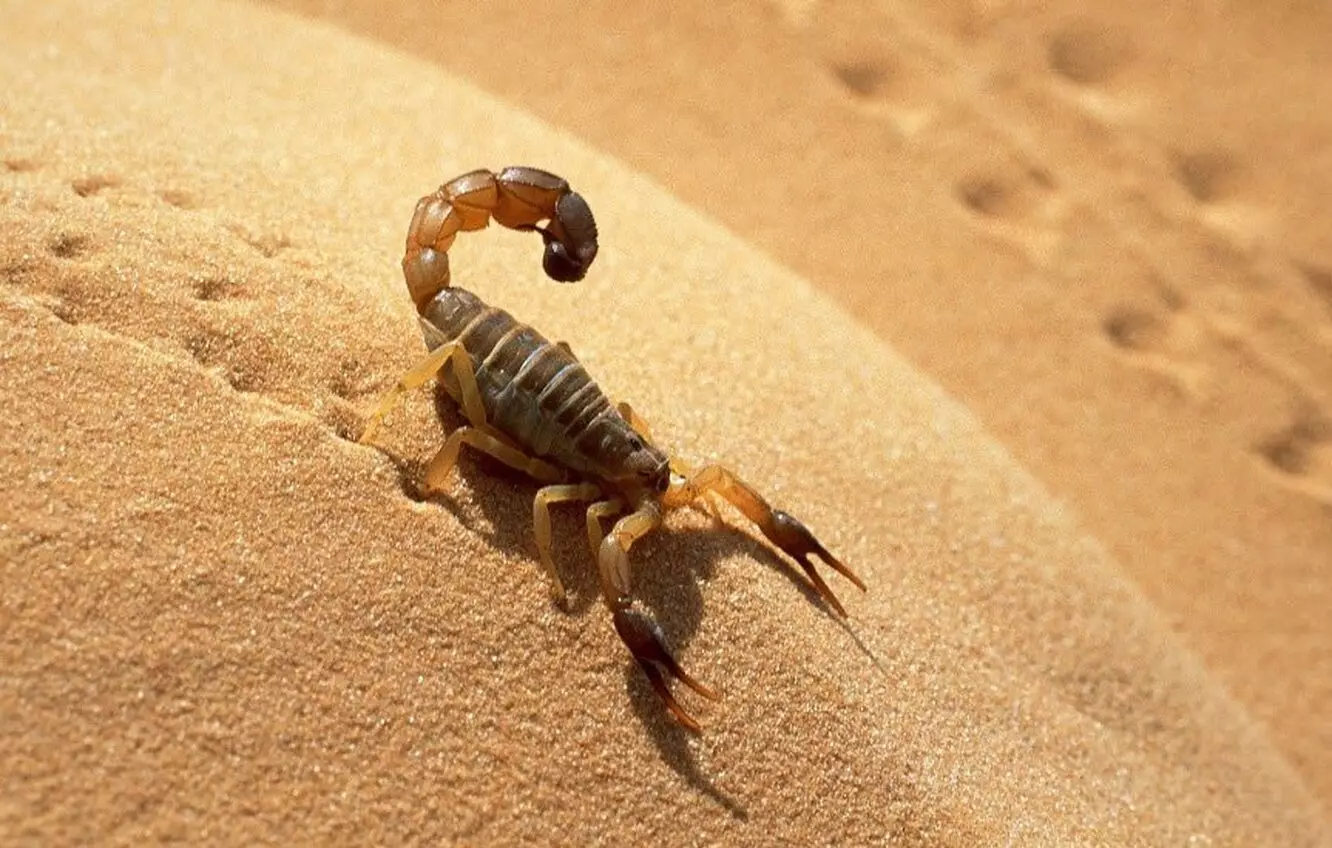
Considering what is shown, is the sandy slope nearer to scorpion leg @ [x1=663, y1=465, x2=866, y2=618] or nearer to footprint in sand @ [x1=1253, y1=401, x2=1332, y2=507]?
footprint in sand @ [x1=1253, y1=401, x2=1332, y2=507]

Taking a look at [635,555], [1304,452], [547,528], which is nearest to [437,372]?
[547,528]

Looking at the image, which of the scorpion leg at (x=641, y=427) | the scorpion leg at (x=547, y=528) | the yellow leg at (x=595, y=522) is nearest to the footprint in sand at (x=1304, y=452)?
the scorpion leg at (x=641, y=427)

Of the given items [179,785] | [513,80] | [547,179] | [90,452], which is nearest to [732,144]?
[513,80]

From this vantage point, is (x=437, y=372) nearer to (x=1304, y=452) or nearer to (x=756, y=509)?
(x=756, y=509)

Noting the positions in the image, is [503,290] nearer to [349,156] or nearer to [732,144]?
[349,156]

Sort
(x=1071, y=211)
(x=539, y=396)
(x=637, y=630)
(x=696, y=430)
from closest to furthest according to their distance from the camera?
(x=637, y=630) < (x=539, y=396) < (x=696, y=430) < (x=1071, y=211)

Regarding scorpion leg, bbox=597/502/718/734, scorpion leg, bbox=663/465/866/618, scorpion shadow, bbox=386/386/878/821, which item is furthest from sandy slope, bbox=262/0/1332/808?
scorpion leg, bbox=597/502/718/734

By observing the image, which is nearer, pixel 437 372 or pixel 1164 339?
pixel 437 372
